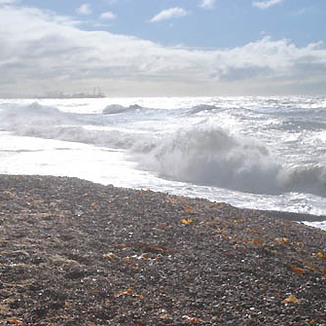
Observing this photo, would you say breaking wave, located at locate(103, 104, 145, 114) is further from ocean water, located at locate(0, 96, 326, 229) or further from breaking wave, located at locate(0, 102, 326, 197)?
breaking wave, located at locate(0, 102, 326, 197)

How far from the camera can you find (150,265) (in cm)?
456

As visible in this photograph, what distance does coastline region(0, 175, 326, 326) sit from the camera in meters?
3.57

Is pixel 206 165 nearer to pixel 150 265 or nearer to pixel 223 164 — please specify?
pixel 223 164

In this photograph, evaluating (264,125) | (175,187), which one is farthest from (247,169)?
(264,125)

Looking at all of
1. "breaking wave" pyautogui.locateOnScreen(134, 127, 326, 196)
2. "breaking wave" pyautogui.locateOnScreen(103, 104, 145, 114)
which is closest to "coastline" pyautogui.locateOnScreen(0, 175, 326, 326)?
"breaking wave" pyautogui.locateOnScreen(134, 127, 326, 196)

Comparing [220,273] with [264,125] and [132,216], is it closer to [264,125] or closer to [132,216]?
[132,216]

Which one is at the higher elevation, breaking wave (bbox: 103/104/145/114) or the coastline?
breaking wave (bbox: 103/104/145/114)

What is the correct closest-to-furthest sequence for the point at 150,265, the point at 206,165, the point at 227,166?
the point at 150,265 → the point at 227,166 → the point at 206,165

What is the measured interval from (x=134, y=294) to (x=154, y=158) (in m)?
12.0

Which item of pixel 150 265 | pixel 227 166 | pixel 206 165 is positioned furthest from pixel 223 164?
pixel 150 265

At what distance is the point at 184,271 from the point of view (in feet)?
14.6

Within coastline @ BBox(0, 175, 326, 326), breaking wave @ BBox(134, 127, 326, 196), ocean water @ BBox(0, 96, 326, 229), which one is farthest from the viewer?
breaking wave @ BBox(134, 127, 326, 196)

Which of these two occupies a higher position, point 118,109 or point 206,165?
point 118,109

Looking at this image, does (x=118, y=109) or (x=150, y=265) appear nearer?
(x=150, y=265)
